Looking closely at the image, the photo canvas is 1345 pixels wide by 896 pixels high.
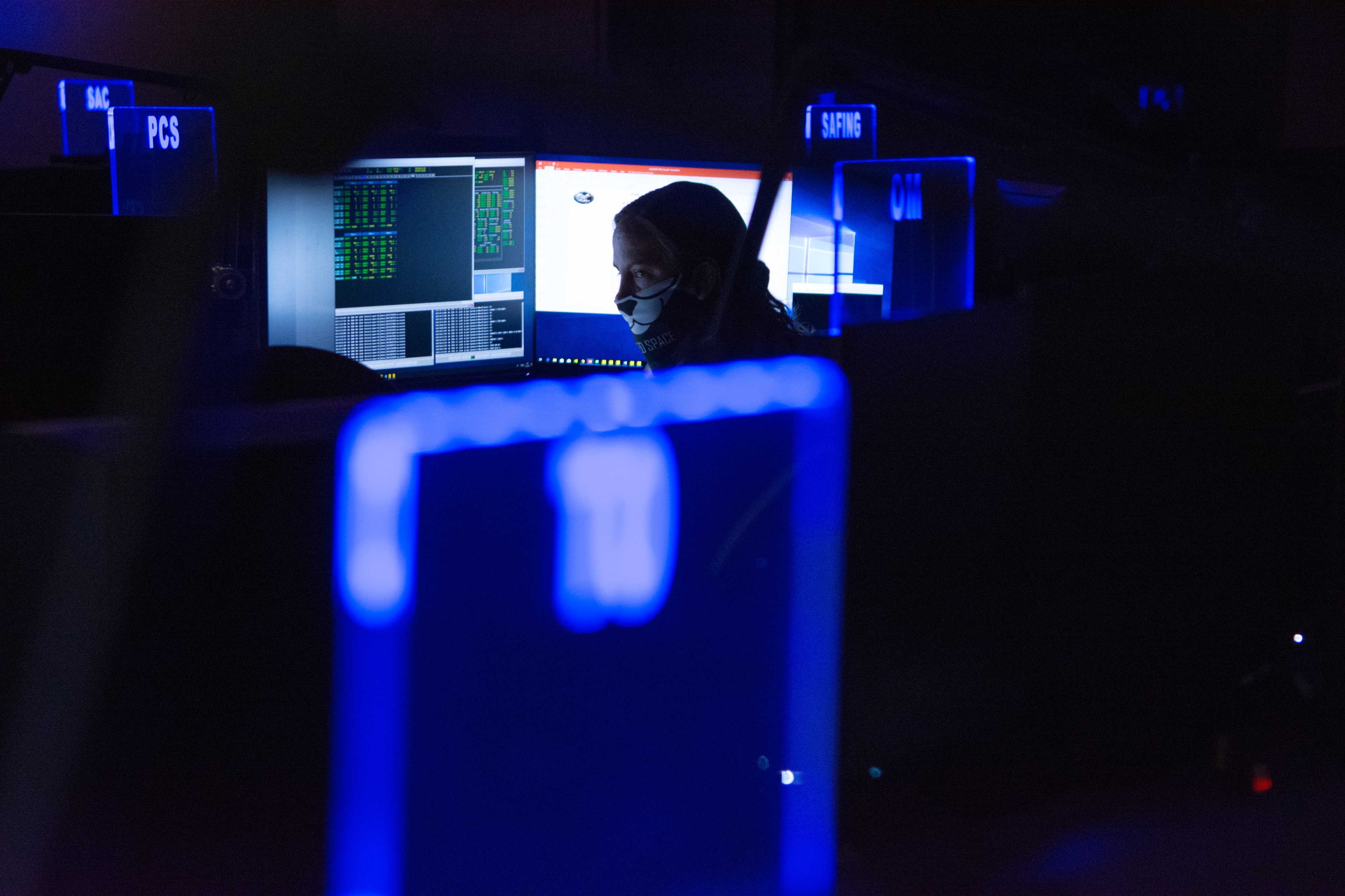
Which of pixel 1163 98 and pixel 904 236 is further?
pixel 1163 98

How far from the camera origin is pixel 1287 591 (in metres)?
1.22

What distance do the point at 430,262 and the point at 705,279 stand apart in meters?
0.73

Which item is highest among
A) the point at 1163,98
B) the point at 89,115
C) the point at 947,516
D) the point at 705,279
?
the point at 89,115

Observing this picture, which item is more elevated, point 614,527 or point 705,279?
point 705,279

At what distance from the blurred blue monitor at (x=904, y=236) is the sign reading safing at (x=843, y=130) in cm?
111

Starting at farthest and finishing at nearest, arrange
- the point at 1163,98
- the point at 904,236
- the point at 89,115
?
the point at 89,115, the point at 1163,98, the point at 904,236

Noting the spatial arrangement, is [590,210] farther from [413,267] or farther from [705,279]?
[705,279]

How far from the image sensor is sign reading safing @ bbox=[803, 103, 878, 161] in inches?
102

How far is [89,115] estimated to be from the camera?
311 cm

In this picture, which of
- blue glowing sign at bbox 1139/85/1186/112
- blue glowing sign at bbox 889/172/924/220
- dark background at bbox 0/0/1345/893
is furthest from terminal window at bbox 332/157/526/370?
blue glowing sign at bbox 1139/85/1186/112

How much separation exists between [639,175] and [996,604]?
1322mm

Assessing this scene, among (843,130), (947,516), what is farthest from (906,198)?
(843,130)

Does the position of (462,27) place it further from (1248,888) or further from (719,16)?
(1248,888)

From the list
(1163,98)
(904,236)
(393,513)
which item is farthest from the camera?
(1163,98)
